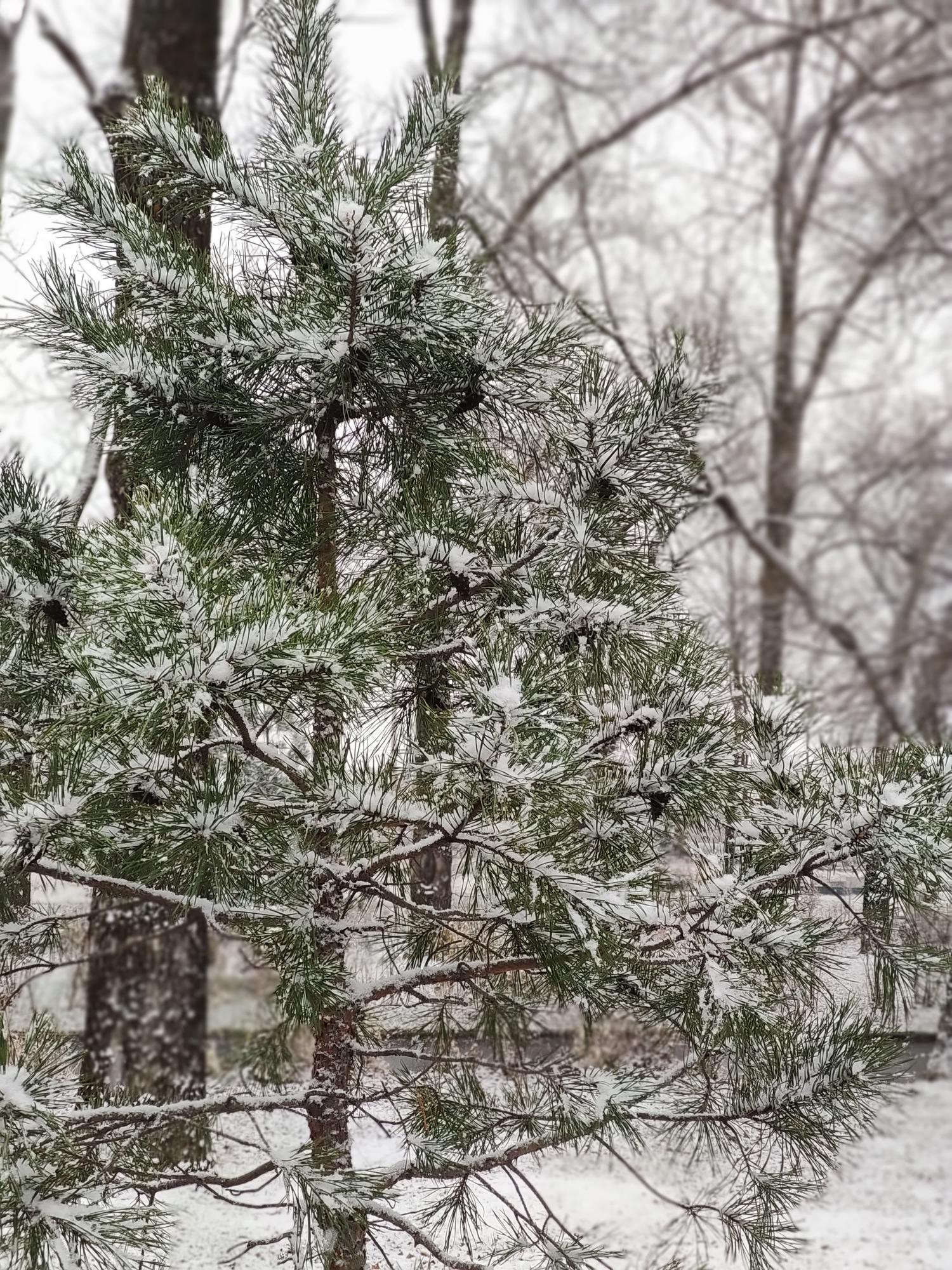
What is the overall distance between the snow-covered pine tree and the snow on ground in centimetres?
36

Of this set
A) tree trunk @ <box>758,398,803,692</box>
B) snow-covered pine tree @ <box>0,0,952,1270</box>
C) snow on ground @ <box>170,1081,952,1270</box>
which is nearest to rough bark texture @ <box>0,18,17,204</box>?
snow-covered pine tree @ <box>0,0,952,1270</box>

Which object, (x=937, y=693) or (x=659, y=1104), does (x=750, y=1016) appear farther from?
(x=937, y=693)

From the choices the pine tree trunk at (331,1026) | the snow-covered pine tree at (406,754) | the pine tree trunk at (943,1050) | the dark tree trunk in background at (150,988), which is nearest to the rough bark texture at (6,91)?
the dark tree trunk in background at (150,988)

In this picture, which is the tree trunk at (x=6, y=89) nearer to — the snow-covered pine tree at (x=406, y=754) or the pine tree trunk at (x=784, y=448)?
the snow-covered pine tree at (x=406, y=754)

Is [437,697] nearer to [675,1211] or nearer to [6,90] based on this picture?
[675,1211]

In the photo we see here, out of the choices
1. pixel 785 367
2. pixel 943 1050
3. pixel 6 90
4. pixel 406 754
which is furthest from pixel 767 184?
pixel 406 754

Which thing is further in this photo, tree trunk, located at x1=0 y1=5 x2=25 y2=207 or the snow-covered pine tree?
tree trunk, located at x1=0 y1=5 x2=25 y2=207

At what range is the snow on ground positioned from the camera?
216cm

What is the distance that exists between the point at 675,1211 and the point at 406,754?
1.87 metres

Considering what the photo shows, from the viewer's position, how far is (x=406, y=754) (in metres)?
1.58

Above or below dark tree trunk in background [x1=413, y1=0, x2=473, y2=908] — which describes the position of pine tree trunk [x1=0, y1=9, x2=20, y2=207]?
above

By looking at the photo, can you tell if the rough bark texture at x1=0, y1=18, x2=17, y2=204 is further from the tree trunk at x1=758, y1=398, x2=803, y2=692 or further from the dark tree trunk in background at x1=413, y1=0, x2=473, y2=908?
the tree trunk at x1=758, y1=398, x2=803, y2=692

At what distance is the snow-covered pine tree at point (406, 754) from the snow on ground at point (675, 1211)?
0.36m

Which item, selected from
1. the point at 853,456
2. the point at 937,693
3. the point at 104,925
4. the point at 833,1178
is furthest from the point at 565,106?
the point at 833,1178
